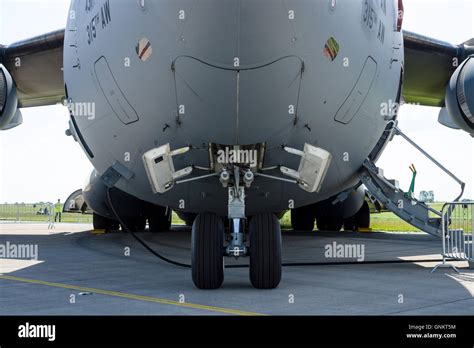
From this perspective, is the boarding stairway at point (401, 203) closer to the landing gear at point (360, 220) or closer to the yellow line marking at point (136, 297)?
the yellow line marking at point (136, 297)

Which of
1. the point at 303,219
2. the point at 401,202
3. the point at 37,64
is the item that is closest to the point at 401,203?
the point at 401,202

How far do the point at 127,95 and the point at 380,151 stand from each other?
452 cm

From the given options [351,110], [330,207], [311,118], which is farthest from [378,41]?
[330,207]

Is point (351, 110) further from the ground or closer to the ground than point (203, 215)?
further from the ground

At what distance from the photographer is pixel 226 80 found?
20.7ft

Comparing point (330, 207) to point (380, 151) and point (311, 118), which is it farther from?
point (311, 118)

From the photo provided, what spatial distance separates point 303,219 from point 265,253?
12896 mm

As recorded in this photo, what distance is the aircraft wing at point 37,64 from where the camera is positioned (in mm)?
13766

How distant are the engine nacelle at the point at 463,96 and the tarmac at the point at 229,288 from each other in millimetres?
2357

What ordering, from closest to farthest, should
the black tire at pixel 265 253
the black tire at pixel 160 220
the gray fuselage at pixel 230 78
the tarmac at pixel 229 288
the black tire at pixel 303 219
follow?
the tarmac at pixel 229 288
the gray fuselage at pixel 230 78
the black tire at pixel 265 253
the black tire at pixel 160 220
the black tire at pixel 303 219

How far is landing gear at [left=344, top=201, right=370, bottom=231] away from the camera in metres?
20.4
